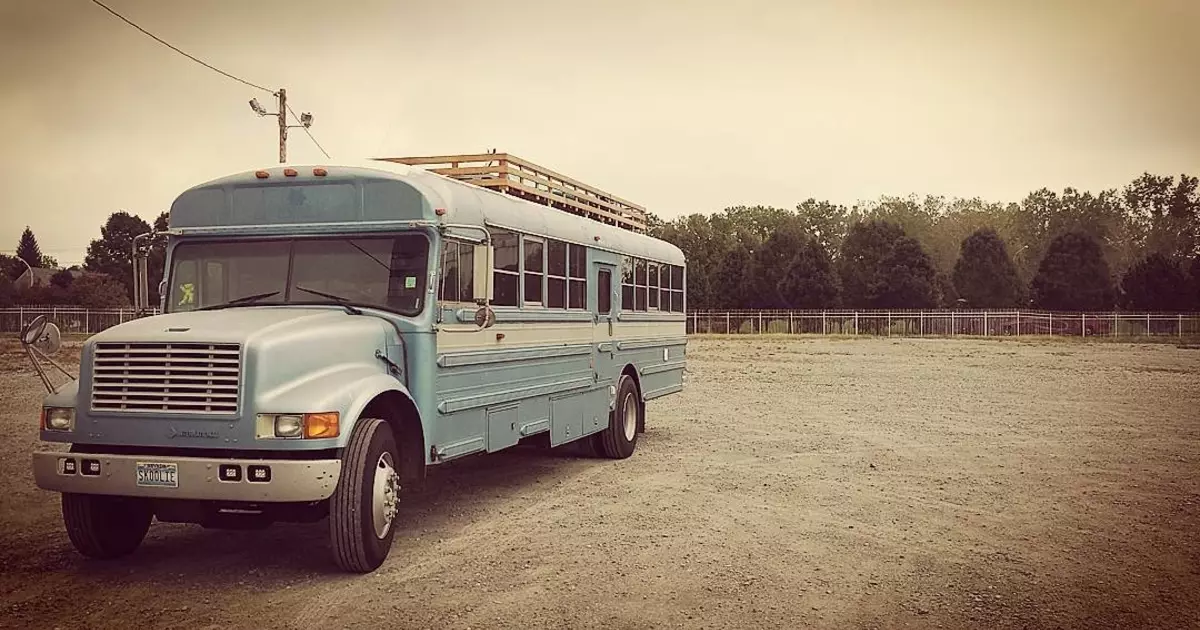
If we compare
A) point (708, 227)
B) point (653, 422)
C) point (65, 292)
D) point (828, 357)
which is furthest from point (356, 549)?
point (708, 227)

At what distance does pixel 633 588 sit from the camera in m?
6.68

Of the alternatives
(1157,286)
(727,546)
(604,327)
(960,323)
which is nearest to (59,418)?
(727,546)

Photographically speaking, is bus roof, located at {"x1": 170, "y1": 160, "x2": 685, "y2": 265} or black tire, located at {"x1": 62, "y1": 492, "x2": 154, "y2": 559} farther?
bus roof, located at {"x1": 170, "y1": 160, "x2": 685, "y2": 265}

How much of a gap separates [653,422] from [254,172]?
388 inches

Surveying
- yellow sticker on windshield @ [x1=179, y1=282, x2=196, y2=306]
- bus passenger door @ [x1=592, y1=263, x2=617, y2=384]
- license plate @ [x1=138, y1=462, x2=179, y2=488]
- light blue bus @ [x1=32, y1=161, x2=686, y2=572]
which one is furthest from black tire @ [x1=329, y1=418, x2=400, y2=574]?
bus passenger door @ [x1=592, y1=263, x2=617, y2=384]

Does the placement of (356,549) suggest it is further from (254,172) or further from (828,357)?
(828,357)

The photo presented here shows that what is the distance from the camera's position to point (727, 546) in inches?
310

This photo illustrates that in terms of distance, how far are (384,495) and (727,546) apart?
101 inches

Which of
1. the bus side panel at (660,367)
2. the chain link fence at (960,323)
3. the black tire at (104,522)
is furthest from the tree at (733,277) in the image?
the black tire at (104,522)

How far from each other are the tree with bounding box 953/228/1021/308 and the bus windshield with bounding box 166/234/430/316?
68076 mm

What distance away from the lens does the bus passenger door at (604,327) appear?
471 inches

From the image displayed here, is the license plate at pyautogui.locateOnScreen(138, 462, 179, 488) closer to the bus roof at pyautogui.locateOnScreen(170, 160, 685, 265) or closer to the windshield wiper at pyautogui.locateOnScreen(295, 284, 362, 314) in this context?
the windshield wiper at pyautogui.locateOnScreen(295, 284, 362, 314)

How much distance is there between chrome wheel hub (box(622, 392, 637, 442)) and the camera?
13031mm

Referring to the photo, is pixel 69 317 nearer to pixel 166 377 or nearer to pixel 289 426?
pixel 166 377
